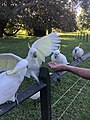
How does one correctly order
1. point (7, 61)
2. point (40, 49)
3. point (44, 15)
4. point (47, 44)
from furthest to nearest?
point (44, 15) → point (40, 49) → point (47, 44) → point (7, 61)

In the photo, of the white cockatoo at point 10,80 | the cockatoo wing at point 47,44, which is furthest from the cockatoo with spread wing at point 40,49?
the white cockatoo at point 10,80

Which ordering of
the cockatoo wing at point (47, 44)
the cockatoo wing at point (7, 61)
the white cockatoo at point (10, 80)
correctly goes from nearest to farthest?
the white cockatoo at point (10, 80) → the cockatoo wing at point (7, 61) → the cockatoo wing at point (47, 44)

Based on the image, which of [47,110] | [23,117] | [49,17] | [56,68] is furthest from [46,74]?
[49,17]

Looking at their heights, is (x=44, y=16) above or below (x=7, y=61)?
below

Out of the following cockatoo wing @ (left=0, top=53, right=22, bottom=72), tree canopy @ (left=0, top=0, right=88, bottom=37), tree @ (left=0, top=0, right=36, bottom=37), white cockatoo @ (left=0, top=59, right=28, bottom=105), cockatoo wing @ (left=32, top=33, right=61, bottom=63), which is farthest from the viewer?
tree canopy @ (left=0, top=0, right=88, bottom=37)

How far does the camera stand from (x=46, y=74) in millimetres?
1644

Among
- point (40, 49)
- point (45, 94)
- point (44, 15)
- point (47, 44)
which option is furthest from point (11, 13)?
point (45, 94)

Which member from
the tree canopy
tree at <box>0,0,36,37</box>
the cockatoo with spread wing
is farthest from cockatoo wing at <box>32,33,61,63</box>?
the tree canopy

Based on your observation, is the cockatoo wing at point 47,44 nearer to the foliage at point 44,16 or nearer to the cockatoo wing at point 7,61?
the cockatoo wing at point 7,61

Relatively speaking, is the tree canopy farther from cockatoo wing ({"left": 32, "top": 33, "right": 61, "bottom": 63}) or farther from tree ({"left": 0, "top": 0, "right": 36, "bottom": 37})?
cockatoo wing ({"left": 32, "top": 33, "right": 61, "bottom": 63})

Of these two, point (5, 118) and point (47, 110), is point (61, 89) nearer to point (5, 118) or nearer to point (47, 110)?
point (5, 118)

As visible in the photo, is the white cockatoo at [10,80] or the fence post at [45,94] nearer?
the white cockatoo at [10,80]

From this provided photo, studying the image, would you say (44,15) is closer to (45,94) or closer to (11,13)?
(11,13)

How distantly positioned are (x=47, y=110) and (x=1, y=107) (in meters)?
0.50
